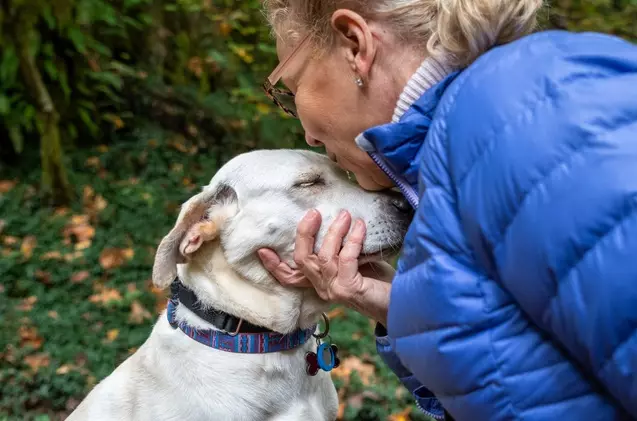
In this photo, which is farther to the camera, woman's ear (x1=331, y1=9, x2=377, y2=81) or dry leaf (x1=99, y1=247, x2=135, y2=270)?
dry leaf (x1=99, y1=247, x2=135, y2=270)

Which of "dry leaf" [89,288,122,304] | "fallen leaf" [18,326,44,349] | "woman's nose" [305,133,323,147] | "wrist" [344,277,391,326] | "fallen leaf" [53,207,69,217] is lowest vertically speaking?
"fallen leaf" [53,207,69,217]

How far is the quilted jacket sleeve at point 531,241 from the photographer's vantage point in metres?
1.08

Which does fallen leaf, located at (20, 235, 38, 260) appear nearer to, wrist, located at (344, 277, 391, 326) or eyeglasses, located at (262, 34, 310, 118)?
eyeglasses, located at (262, 34, 310, 118)

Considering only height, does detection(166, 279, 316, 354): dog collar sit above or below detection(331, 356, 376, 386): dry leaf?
above

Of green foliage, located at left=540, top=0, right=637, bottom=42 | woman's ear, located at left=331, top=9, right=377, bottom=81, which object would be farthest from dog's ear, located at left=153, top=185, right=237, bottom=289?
green foliage, located at left=540, top=0, right=637, bottom=42

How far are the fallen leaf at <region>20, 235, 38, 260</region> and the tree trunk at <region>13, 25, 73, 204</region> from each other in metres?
0.64

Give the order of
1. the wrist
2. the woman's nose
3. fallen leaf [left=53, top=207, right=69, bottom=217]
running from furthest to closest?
1. fallen leaf [left=53, top=207, right=69, bottom=217]
2. the woman's nose
3. the wrist

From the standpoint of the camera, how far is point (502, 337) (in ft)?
4.21

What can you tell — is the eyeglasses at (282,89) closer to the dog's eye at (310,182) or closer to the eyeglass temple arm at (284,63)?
the eyeglass temple arm at (284,63)

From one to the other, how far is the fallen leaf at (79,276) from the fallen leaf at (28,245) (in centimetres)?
56

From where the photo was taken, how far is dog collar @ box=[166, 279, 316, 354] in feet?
7.66

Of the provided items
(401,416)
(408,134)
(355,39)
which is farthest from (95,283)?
(408,134)

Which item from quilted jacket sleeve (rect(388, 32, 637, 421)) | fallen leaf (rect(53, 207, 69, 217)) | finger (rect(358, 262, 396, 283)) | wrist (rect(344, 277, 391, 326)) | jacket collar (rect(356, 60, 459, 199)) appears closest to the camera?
quilted jacket sleeve (rect(388, 32, 637, 421))

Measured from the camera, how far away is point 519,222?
118 centimetres
